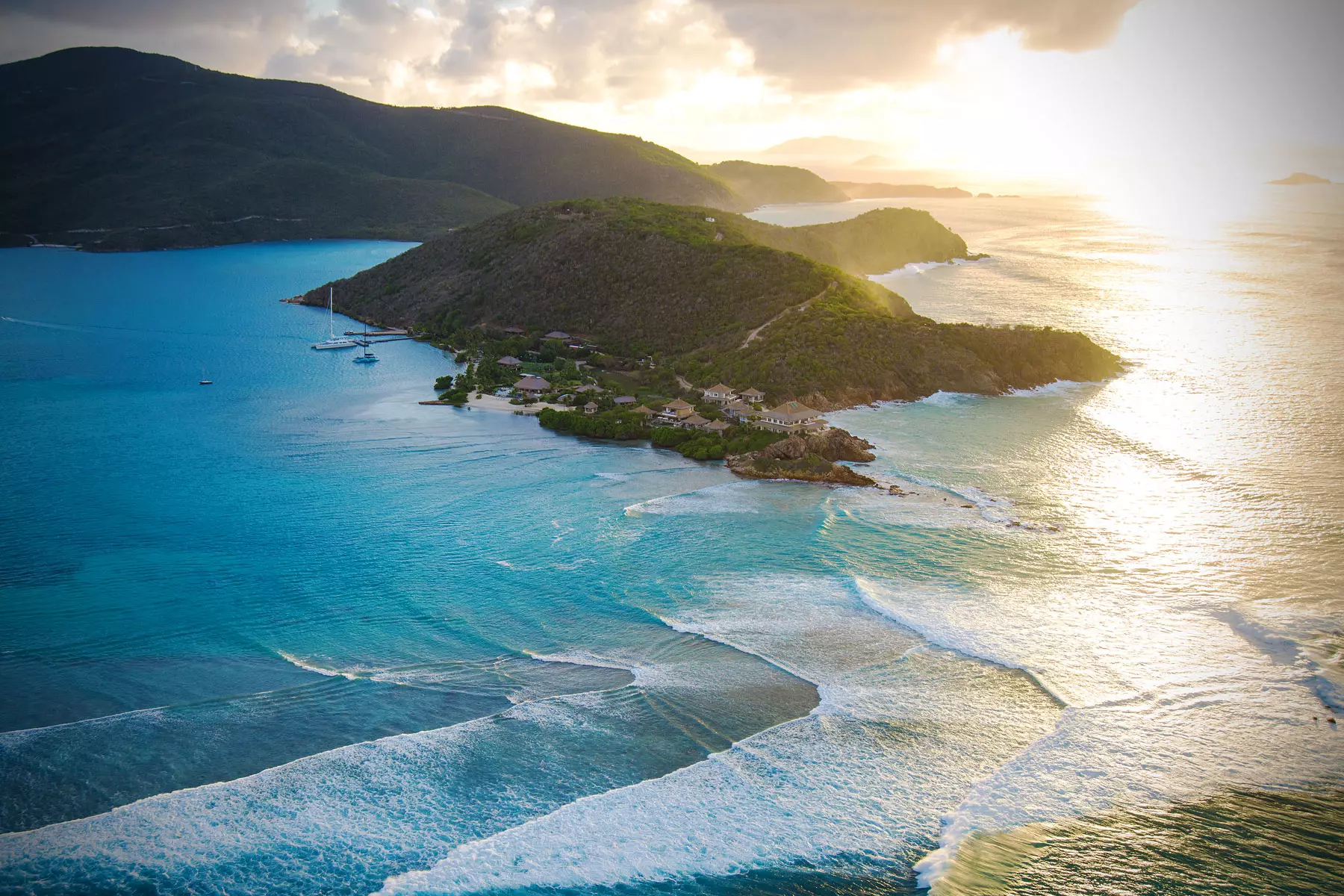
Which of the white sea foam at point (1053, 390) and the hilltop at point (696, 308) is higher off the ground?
the hilltop at point (696, 308)

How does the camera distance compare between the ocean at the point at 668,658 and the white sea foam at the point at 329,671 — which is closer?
the ocean at the point at 668,658

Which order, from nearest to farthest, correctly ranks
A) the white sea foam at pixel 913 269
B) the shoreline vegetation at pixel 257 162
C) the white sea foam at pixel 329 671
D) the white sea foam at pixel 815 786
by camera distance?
the white sea foam at pixel 815 786
the white sea foam at pixel 329 671
the white sea foam at pixel 913 269
the shoreline vegetation at pixel 257 162

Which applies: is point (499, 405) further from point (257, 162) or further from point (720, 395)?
point (257, 162)

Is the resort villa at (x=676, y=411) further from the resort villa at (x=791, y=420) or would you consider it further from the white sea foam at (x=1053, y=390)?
the white sea foam at (x=1053, y=390)

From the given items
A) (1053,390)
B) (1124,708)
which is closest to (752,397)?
(1053,390)

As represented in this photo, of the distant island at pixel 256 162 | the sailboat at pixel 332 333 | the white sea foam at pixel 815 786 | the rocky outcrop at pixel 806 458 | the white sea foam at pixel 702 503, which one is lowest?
the white sea foam at pixel 815 786

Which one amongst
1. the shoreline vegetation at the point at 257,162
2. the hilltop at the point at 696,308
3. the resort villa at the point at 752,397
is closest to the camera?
the resort villa at the point at 752,397

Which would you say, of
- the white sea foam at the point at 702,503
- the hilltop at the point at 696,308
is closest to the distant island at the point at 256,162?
the hilltop at the point at 696,308
